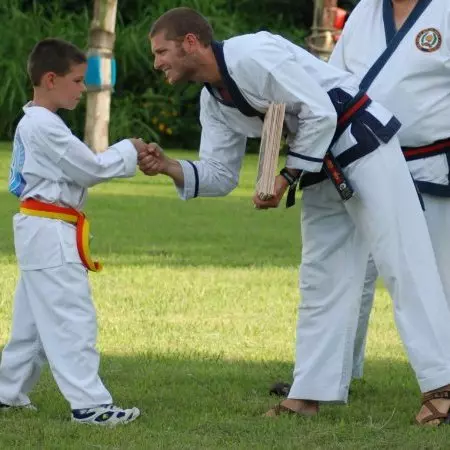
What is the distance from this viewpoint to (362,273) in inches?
272

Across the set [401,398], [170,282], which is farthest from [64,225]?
[170,282]

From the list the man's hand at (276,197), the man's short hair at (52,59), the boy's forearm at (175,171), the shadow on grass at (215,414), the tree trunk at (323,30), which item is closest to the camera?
the shadow on grass at (215,414)

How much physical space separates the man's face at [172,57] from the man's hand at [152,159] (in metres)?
0.35

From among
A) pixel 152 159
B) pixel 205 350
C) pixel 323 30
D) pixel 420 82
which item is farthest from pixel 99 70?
pixel 420 82

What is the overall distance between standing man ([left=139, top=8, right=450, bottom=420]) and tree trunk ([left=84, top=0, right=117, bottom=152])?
15.5m

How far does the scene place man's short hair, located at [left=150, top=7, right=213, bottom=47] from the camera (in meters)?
6.48

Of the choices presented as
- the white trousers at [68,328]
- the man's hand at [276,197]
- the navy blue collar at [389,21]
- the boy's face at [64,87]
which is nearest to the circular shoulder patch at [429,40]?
the navy blue collar at [389,21]

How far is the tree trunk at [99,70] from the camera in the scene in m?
22.2

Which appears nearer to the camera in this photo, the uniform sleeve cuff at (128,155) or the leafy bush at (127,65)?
the uniform sleeve cuff at (128,155)

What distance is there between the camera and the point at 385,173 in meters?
6.56

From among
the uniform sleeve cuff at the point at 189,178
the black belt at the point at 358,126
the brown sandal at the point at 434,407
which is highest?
the black belt at the point at 358,126

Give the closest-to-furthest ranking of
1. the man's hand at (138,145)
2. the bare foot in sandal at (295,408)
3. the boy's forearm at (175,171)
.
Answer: the man's hand at (138,145), the bare foot in sandal at (295,408), the boy's forearm at (175,171)

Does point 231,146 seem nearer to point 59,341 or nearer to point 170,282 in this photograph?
point 59,341

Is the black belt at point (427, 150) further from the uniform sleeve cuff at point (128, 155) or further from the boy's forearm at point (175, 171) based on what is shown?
the uniform sleeve cuff at point (128, 155)
